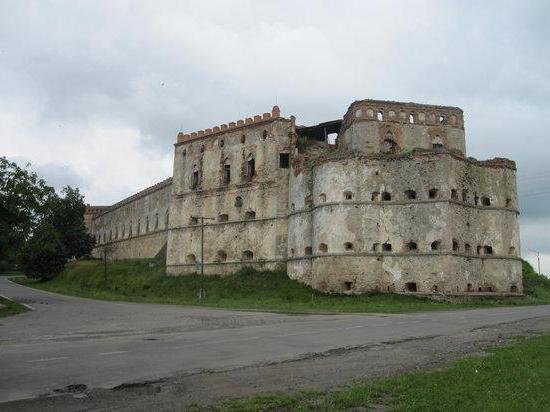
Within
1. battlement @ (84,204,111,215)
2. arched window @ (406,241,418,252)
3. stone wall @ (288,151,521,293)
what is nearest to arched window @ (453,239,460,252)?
stone wall @ (288,151,521,293)

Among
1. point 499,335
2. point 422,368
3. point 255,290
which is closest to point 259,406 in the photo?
point 422,368

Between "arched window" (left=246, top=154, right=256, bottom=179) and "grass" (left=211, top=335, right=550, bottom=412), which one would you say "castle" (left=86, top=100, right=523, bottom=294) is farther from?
"grass" (left=211, top=335, right=550, bottom=412)

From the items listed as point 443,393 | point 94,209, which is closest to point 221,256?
point 443,393

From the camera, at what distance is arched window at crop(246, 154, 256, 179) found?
43094 mm

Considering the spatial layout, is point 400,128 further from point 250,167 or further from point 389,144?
point 250,167

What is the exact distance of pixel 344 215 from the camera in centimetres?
3550

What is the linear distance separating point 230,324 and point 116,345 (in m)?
6.13

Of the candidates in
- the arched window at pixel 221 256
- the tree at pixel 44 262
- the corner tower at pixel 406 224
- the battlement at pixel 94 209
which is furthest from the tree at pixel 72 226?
the corner tower at pixel 406 224

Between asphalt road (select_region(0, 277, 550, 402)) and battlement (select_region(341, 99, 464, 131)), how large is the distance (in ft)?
69.5

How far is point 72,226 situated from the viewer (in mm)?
62469

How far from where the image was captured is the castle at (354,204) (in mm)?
34438

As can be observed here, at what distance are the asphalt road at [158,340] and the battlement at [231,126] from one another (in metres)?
22.1

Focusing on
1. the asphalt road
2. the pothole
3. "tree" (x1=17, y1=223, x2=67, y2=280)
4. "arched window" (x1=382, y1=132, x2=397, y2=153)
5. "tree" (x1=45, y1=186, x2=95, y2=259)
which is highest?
"arched window" (x1=382, y1=132, x2=397, y2=153)

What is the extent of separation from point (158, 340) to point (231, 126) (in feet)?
105
